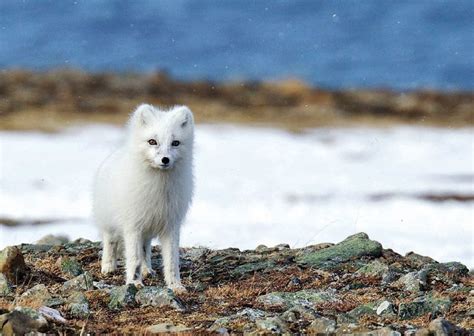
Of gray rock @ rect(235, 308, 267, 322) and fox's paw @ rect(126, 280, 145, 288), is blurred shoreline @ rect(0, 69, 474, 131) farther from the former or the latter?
gray rock @ rect(235, 308, 267, 322)

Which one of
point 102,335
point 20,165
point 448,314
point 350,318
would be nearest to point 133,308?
point 102,335

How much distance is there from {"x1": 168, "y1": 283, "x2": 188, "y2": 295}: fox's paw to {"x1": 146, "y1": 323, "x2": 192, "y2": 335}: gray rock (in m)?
1.61

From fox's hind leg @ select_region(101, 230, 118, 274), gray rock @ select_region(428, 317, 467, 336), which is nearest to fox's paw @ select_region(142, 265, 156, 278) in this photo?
fox's hind leg @ select_region(101, 230, 118, 274)

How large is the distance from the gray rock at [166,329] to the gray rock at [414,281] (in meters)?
2.85

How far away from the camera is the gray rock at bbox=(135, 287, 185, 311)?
923 cm

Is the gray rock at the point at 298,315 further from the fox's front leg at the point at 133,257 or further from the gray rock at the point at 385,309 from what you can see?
the fox's front leg at the point at 133,257

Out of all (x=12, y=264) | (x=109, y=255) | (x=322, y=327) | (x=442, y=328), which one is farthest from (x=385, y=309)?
(x=12, y=264)

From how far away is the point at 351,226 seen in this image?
19938mm

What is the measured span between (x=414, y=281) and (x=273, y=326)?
250cm

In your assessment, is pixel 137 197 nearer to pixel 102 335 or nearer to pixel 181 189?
pixel 181 189

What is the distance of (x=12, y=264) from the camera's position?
9.96 metres

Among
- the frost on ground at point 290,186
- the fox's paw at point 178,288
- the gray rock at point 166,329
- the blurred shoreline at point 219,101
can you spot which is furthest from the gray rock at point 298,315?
the blurred shoreline at point 219,101

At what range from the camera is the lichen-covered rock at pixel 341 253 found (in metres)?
11.5

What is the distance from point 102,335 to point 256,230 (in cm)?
1212
